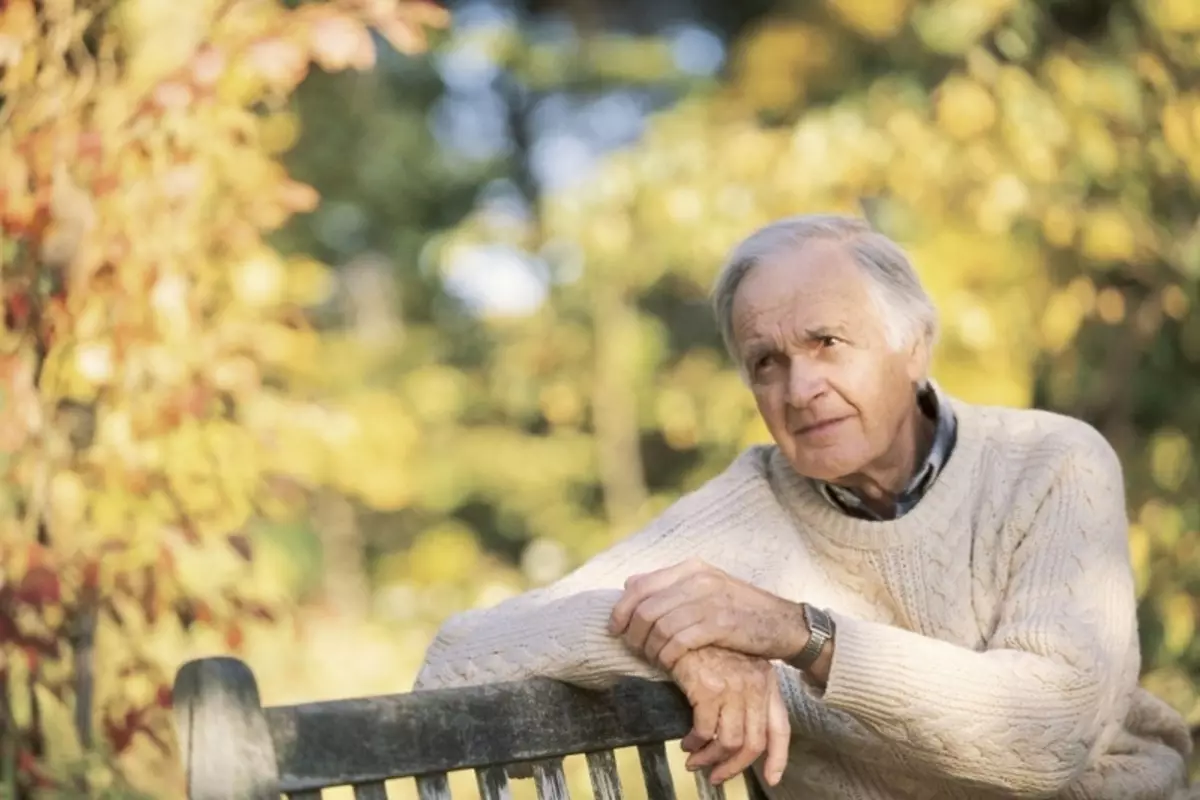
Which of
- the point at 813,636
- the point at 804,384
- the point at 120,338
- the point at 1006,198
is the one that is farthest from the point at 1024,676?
the point at 1006,198

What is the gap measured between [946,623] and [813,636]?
0.41 metres

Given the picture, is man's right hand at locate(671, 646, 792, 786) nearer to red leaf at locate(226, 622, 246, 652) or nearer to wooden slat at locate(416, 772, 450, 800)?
wooden slat at locate(416, 772, 450, 800)

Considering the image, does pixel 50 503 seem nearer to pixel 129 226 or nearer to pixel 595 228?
pixel 129 226

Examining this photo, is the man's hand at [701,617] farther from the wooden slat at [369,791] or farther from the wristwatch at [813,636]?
the wooden slat at [369,791]

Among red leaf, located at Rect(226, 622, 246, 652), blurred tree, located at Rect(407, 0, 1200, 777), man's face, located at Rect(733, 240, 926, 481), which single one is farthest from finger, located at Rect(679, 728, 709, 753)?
blurred tree, located at Rect(407, 0, 1200, 777)

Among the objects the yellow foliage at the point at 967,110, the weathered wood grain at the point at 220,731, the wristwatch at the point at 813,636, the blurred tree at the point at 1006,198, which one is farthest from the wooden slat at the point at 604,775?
the yellow foliage at the point at 967,110

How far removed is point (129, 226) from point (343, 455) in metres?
2.32

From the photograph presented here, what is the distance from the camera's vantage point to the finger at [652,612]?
1.82 metres

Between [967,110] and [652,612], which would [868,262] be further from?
[967,110]

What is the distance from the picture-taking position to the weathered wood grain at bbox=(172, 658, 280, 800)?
1.41 m

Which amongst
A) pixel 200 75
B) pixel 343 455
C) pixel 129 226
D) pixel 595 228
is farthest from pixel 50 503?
pixel 595 228

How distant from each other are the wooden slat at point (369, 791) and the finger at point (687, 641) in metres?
0.38

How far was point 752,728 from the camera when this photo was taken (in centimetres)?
182

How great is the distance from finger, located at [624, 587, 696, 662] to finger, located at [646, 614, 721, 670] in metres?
0.01
